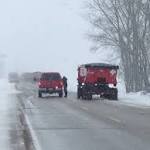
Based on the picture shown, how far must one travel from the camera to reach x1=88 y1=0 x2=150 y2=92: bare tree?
58259 millimetres

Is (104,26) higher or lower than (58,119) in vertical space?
higher

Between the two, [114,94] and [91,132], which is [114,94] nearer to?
[114,94]

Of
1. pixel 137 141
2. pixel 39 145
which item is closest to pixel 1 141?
pixel 39 145

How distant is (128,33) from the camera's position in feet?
198

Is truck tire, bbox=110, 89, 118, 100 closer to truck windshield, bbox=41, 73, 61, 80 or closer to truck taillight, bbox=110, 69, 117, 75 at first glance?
truck taillight, bbox=110, 69, 117, 75

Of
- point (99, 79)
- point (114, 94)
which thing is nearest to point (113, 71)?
point (99, 79)

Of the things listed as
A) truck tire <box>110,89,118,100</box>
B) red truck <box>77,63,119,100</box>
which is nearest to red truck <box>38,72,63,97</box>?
red truck <box>77,63,119,100</box>

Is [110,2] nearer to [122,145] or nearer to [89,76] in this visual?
[89,76]

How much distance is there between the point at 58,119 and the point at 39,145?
986cm

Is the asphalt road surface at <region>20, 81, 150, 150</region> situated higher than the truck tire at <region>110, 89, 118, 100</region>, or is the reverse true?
the truck tire at <region>110, 89, 118, 100</region>

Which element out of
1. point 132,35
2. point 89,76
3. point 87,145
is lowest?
point 87,145

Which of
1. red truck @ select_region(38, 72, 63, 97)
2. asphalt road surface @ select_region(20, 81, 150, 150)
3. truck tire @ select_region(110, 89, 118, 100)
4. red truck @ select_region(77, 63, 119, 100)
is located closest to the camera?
asphalt road surface @ select_region(20, 81, 150, 150)

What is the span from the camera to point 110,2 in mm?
61969

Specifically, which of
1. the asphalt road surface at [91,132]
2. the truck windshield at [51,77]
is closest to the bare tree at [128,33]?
the truck windshield at [51,77]
